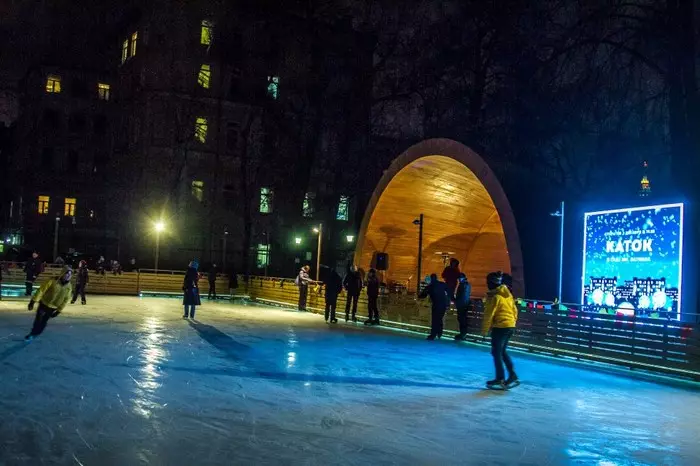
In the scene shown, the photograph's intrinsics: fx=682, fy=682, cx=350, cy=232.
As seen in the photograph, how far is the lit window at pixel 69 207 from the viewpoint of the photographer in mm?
56594

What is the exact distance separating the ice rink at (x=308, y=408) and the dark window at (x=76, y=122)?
4847cm

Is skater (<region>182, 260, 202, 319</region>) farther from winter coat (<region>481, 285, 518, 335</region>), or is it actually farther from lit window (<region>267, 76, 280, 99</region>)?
lit window (<region>267, 76, 280, 99</region>)

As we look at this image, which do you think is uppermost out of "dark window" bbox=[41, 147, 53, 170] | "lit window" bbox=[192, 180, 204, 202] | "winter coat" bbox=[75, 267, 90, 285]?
"dark window" bbox=[41, 147, 53, 170]

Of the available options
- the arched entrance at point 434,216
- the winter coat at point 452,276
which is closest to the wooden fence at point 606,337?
the winter coat at point 452,276

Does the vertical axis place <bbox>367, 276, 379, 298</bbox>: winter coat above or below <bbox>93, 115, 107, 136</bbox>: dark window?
below

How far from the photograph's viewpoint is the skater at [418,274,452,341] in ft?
56.0

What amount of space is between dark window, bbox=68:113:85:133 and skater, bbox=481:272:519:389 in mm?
55677

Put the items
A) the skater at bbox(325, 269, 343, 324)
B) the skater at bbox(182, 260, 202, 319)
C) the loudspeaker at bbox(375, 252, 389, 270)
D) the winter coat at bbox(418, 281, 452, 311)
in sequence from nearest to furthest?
the winter coat at bbox(418, 281, 452, 311)
the skater at bbox(182, 260, 202, 319)
the skater at bbox(325, 269, 343, 324)
the loudspeaker at bbox(375, 252, 389, 270)

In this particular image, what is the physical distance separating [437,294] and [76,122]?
50.0m

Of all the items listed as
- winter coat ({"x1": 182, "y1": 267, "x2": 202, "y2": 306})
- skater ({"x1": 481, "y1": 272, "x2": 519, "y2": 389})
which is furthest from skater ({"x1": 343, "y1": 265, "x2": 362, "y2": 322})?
skater ({"x1": 481, "y1": 272, "x2": 519, "y2": 389})

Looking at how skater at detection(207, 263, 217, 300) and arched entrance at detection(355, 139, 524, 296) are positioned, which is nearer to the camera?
arched entrance at detection(355, 139, 524, 296)

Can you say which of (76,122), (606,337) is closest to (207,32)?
(76,122)

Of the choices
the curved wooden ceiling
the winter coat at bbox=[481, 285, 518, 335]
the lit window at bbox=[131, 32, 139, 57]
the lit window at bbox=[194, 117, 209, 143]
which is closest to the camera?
the winter coat at bbox=[481, 285, 518, 335]

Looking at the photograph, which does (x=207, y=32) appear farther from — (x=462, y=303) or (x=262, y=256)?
(x=462, y=303)
